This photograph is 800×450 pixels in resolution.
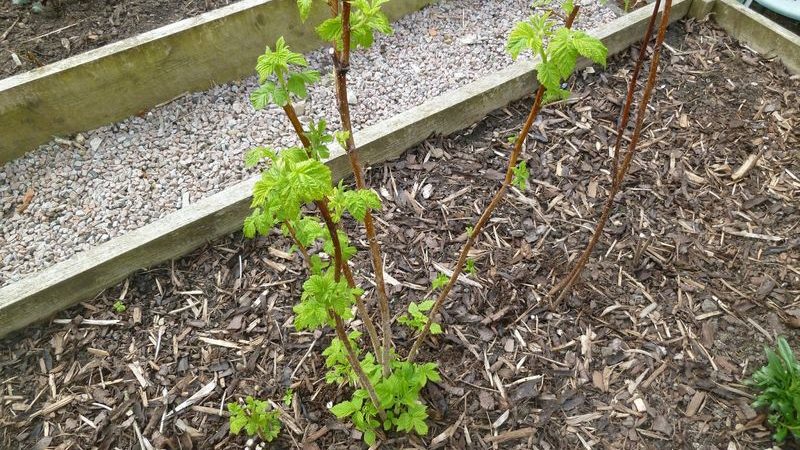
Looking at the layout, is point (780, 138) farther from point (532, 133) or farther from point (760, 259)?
point (532, 133)

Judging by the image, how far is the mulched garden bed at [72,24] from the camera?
11.5 feet

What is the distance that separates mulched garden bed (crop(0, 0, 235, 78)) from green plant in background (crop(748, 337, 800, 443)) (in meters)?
3.90

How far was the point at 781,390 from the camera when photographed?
214cm

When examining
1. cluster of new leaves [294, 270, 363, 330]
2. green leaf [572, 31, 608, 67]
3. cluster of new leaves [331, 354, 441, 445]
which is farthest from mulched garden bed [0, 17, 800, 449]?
green leaf [572, 31, 608, 67]

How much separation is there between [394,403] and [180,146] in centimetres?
211

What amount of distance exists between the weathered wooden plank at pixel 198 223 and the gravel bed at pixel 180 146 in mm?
337

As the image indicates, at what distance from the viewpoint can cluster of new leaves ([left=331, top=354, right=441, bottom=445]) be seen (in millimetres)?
2055

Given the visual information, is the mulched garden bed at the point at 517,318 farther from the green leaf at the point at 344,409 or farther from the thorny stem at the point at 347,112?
the thorny stem at the point at 347,112

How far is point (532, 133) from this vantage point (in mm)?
3273

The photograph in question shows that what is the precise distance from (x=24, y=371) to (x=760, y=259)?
11.7 feet

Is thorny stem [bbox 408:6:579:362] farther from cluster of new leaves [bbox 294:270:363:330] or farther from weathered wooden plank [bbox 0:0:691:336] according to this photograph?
weathered wooden plank [bbox 0:0:691:336]

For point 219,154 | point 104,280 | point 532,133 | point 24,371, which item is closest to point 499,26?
point 532,133

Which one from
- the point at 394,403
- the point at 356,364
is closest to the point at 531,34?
the point at 356,364

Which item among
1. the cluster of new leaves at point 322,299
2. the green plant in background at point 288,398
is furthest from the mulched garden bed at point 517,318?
the cluster of new leaves at point 322,299
